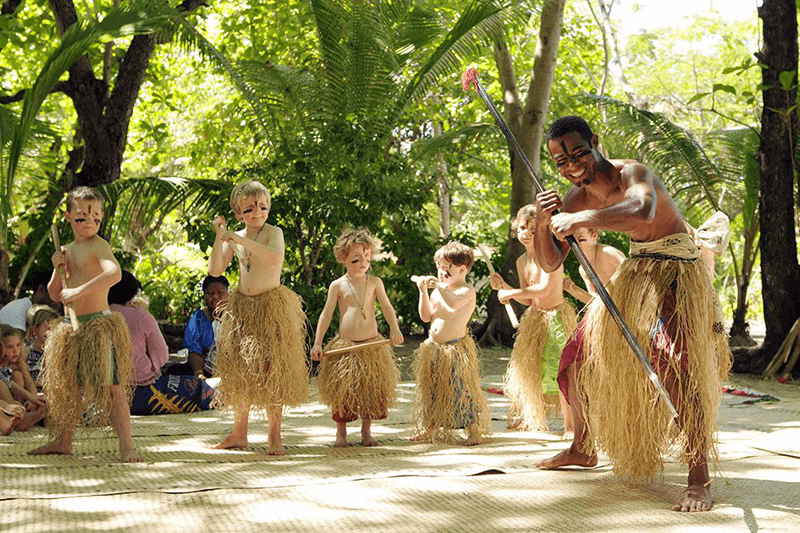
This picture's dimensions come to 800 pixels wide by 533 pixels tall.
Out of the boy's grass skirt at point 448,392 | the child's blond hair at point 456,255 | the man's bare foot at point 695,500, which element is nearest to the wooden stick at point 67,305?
the boy's grass skirt at point 448,392

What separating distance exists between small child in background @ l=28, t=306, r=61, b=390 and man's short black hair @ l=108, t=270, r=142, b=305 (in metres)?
0.34

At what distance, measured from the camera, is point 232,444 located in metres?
4.45

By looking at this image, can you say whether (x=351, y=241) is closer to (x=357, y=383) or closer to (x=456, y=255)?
(x=456, y=255)

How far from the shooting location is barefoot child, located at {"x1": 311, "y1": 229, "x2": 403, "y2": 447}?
4.59 m

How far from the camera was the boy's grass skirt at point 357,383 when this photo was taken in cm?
458

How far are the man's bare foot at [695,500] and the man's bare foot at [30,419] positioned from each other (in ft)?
11.1

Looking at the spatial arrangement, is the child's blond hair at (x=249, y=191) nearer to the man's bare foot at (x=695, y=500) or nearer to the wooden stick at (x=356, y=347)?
the wooden stick at (x=356, y=347)

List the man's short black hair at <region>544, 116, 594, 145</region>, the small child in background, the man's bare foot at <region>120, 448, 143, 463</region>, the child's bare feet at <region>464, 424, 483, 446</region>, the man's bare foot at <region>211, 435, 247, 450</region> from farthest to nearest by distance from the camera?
the small child in background
the child's bare feet at <region>464, 424, 483, 446</region>
the man's bare foot at <region>211, 435, 247, 450</region>
the man's bare foot at <region>120, 448, 143, 463</region>
the man's short black hair at <region>544, 116, 594, 145</region>

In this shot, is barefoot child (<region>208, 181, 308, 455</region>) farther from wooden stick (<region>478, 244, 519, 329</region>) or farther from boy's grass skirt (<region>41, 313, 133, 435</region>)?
wooden stick (<region>478, 244, 519, 329</region>)

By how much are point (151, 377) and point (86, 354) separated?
158 cm

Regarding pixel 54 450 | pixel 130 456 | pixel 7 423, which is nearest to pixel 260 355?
pixel 130 456

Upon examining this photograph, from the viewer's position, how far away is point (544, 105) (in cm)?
973

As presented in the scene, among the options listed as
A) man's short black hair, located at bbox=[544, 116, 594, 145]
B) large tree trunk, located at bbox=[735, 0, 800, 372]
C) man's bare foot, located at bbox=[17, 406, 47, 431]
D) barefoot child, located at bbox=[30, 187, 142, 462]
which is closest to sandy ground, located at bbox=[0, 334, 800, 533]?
barefoot child, located at bbox=[30, 187, 142, 462]

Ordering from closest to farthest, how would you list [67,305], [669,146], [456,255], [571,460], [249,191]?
[571,460]
[67,305]
[249,191]
[456,255]
[669,146]
